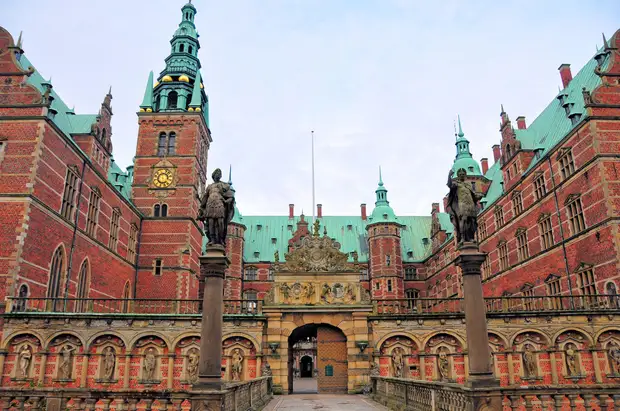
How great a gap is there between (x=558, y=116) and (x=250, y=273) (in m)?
33.9

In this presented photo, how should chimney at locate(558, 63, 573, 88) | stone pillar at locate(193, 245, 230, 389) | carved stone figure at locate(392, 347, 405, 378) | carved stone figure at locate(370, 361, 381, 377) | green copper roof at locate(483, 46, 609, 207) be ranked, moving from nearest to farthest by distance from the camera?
stone pillar at locate(193, 245, 230, 389), carved stone figure at locate(370, 361, 381, 377), carved stone figure at locate(392, 347, 405, 378), green copper roof at locate(483, 46, 609, 207), chimney at locate(558, 63, 573, 88)

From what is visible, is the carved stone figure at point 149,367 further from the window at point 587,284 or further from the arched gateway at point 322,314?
the window at point 587,284

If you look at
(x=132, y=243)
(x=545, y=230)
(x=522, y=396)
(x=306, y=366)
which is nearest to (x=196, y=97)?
(x=132, y=243)

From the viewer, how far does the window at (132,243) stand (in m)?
34.2

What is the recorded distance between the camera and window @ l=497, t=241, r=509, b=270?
109 feet

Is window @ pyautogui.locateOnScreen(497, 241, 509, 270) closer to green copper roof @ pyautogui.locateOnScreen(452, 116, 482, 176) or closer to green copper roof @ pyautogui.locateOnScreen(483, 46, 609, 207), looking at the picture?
green copper roof @ pyautogui.locateOnScreen(483, 46, 609, 207)

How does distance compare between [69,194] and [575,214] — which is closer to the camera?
[575,214]

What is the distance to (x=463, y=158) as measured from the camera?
150ft

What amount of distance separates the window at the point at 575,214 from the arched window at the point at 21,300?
26.5m

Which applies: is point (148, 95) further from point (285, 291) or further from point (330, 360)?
point (330, 360)

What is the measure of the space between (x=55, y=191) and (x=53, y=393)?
662 inches

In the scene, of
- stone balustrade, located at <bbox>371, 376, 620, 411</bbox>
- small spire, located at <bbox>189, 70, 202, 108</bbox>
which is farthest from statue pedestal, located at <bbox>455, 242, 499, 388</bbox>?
small spire, located at <bbox>189, 70, 202, 108</bbox>

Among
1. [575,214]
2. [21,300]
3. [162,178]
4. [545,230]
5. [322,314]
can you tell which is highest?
[162,178]

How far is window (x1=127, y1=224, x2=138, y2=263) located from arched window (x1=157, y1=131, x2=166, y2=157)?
21.2 ft
